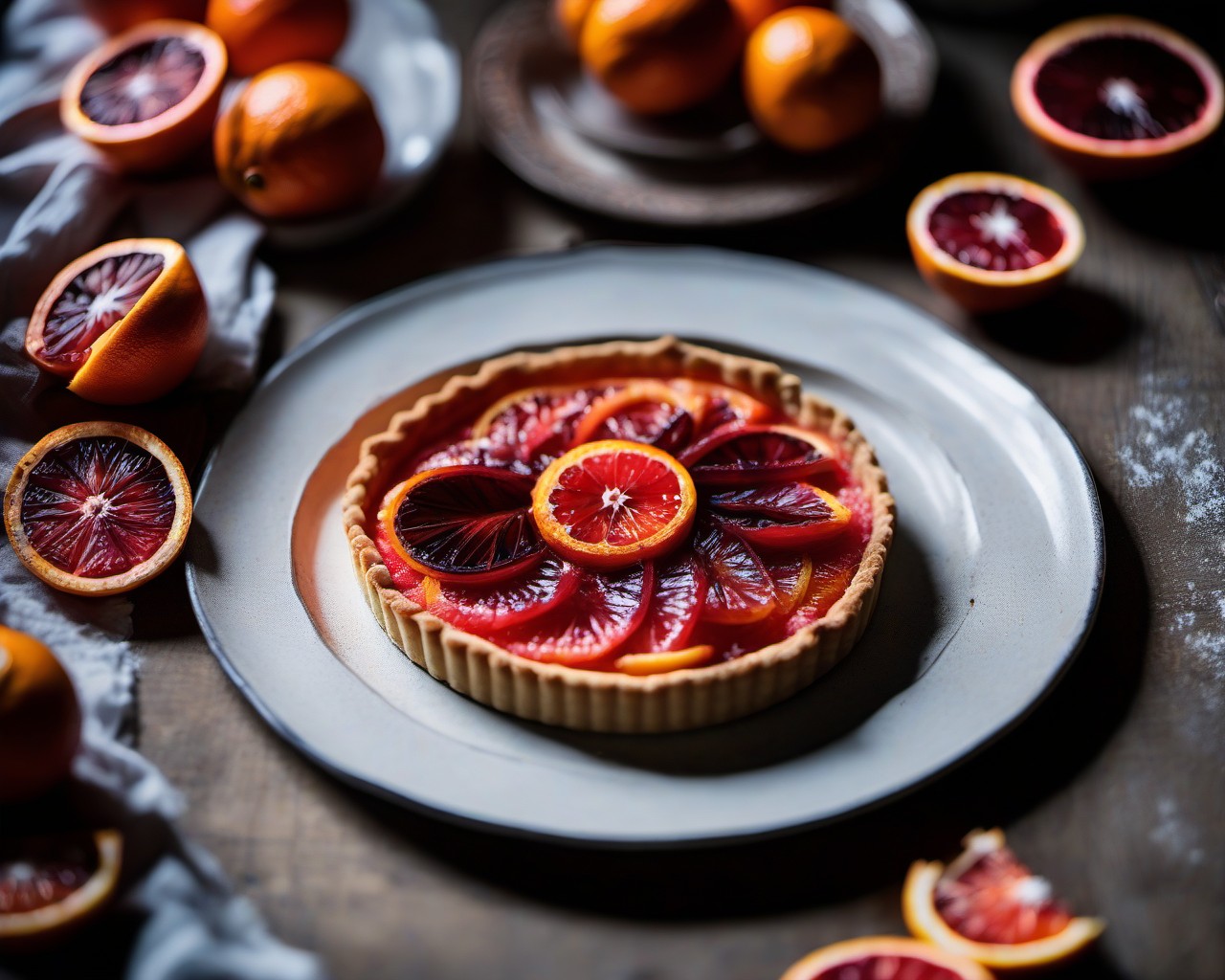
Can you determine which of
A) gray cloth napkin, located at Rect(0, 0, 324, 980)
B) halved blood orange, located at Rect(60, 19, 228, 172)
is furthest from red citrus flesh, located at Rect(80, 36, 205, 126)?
gray cloth napkin, located at Rect(0, 0, 324, 980)

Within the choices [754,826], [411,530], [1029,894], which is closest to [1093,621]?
[1029,894]

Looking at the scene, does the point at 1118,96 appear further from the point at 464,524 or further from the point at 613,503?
the point at 464,524

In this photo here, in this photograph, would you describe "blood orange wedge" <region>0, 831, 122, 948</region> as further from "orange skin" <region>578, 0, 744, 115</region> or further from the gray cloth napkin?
"orange skin" <region>578, 0, 744, 115</region>

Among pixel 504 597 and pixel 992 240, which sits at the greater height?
pixel 992 240

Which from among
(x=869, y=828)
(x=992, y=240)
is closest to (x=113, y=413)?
(x=869, y=828)

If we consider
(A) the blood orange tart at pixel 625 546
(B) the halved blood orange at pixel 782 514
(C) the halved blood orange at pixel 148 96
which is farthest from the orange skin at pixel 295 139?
(B) the halved blood orange at pixel 782 514

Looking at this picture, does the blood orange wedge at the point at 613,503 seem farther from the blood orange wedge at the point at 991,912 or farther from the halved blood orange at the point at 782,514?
the blood orange wedge at the point at 991,912

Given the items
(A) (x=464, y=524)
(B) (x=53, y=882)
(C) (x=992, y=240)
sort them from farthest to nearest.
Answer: (C) (x=992, y=240), (A) (x=464, y=524), (B) (x=53, y=882)
